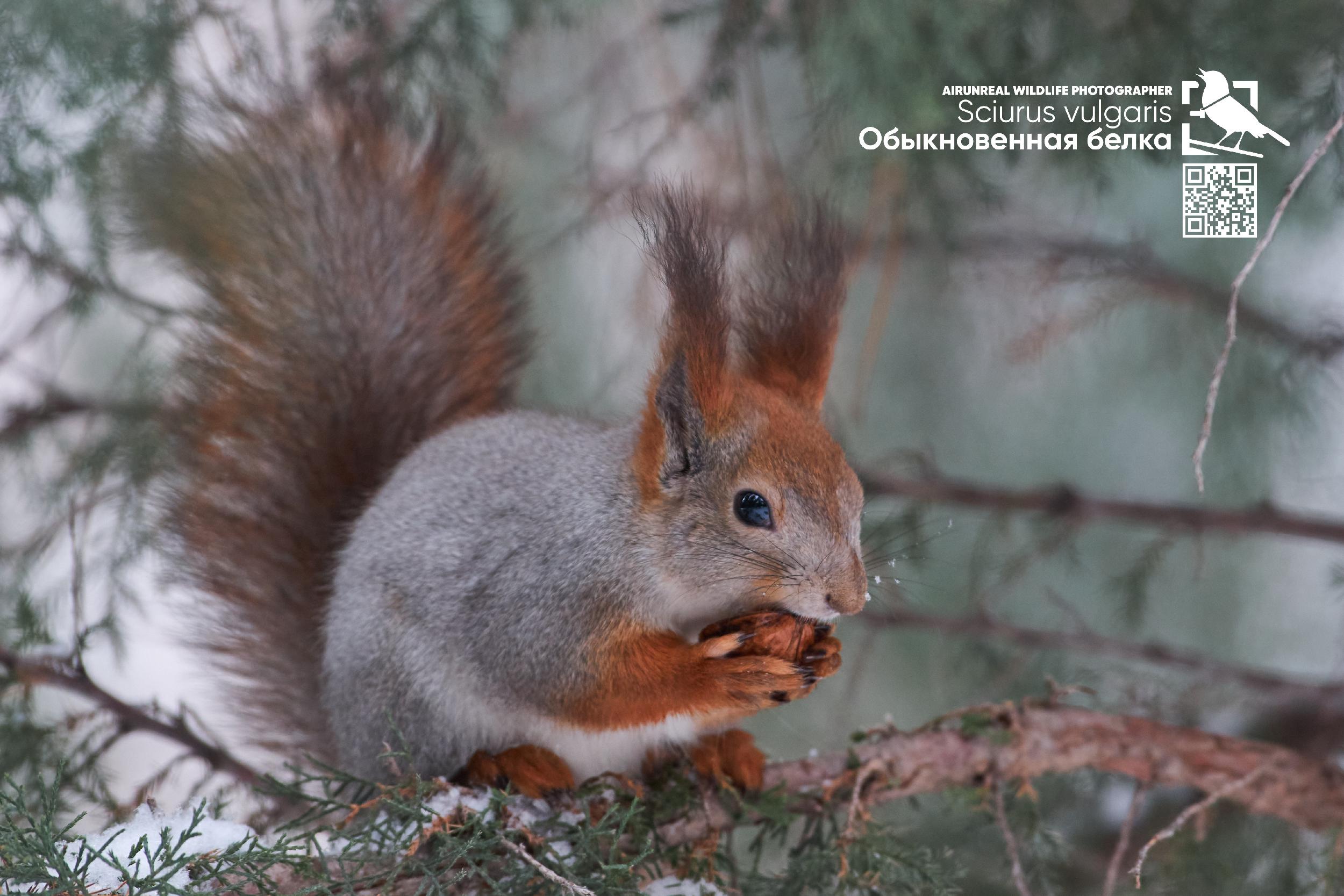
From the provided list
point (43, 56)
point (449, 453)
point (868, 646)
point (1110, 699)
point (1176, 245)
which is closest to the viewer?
point (449, 453)

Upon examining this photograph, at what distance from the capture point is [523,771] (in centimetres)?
123

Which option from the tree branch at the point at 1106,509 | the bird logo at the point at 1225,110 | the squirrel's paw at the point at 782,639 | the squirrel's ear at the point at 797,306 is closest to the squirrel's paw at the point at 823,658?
the squirrel's paw at the point at 782,639

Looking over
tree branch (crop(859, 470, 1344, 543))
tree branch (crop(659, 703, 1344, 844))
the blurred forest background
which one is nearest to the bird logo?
the blurred forest background

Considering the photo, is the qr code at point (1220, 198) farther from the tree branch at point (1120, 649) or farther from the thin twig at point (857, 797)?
the thin twig at point (857, 797)

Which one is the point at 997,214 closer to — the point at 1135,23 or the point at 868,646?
the point at 1135,23

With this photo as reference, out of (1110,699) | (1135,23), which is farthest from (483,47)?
(1110,699)

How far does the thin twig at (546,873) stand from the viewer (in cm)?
90

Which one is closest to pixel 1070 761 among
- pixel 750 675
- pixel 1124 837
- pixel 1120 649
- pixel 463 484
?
pixel 1124 837

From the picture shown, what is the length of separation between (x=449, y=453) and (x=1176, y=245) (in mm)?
1613

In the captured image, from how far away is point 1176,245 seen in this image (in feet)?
7.42

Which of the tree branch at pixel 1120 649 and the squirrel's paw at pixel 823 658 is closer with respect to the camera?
the squirrel's paw at pixel 823 658

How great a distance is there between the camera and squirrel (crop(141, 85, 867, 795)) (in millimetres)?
1124

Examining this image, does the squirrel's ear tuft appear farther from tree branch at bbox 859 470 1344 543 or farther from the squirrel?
tree branch at bbox 859 470 1344 543

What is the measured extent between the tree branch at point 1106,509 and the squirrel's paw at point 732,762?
0.52 m
